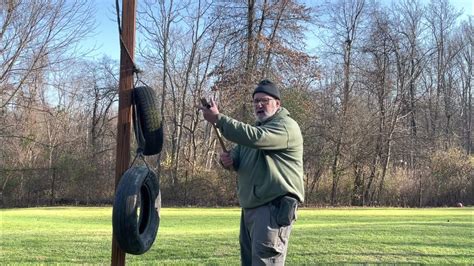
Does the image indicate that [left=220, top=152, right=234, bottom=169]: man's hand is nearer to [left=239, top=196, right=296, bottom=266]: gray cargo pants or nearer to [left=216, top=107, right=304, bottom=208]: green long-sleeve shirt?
[left=216, top=107, right=304, bottom=208]: green long-sleeve shirt

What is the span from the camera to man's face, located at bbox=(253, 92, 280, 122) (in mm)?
4156

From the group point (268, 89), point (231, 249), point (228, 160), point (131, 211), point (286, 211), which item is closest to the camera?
point (131, 211)

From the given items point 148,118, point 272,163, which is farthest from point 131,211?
point 272,163

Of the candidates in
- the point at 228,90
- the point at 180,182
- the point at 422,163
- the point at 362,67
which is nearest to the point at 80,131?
the point at 180,182

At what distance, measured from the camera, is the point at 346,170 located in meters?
31.5

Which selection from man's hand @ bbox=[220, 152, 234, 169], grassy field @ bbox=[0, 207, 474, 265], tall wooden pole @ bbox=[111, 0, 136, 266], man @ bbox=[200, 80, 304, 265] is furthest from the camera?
grassy field @ bbox=[0, 207, 474, 265]

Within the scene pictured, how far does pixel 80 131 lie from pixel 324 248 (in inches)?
1377

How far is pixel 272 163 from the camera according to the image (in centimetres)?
398

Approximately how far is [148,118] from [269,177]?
3.52 ft

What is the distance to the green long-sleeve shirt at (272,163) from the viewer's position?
388cm

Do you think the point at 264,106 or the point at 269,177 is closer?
the point at 269,177

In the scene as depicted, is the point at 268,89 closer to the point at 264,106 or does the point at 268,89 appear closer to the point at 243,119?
the point at 264,106

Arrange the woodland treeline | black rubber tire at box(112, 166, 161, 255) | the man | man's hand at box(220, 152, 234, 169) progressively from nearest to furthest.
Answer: black rubber tire at box(112, 166, 161, 255) → the man → man's hand at box(220, 152, 234, 169) → the woodland treeline

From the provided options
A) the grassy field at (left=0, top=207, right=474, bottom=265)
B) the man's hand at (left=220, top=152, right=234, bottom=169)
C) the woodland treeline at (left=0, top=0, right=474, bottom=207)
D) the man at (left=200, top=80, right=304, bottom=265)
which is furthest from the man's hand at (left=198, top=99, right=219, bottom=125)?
the woodland treeline at (left=0, top=0, right=474, bottom=207)
